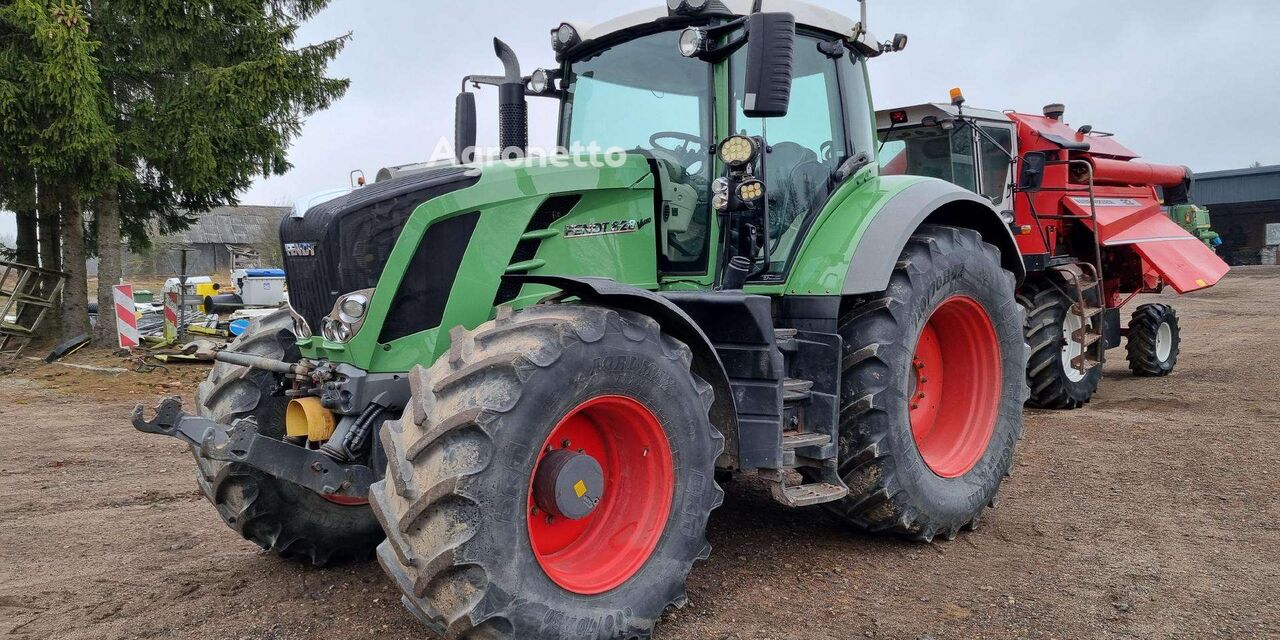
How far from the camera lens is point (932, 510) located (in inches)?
173

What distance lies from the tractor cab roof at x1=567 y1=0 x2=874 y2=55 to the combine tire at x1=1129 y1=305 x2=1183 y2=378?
24.6 ft

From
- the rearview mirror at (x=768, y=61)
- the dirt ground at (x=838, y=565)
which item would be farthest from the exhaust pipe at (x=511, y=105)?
the dirt ground at (x=838, y=565)

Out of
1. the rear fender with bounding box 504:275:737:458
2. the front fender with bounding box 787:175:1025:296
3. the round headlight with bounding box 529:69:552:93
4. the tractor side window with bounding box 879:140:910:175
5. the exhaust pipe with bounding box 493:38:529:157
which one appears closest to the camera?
the rear fender with bounding box 504:275:737:458

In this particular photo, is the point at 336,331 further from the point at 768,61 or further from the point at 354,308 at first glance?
the point at 768,61

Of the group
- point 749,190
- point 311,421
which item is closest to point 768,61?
point 749,190

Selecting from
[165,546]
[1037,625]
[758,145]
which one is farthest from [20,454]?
[1037,625]

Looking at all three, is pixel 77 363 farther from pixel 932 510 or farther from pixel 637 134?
pixel 932 510

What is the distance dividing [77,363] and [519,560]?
11.5 m

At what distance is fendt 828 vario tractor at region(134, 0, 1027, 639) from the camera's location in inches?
117

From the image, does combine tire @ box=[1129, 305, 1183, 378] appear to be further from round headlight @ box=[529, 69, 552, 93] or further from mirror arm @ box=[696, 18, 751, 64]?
round headlight @ box=[529, 69, 552, 93]

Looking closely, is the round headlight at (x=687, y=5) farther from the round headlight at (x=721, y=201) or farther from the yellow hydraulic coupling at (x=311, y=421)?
the yellow hydraulic coupling at (x=311, y=421)

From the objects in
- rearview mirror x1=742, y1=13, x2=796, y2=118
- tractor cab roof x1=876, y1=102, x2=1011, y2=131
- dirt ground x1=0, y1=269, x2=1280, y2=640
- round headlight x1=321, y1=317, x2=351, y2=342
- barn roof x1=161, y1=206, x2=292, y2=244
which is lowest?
dirt ground x1=0, y1=269, x2=1280, y2=640

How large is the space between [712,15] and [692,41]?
25 cm

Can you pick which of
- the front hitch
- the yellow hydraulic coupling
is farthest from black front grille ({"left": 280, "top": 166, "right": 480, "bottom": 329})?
the front hitch
